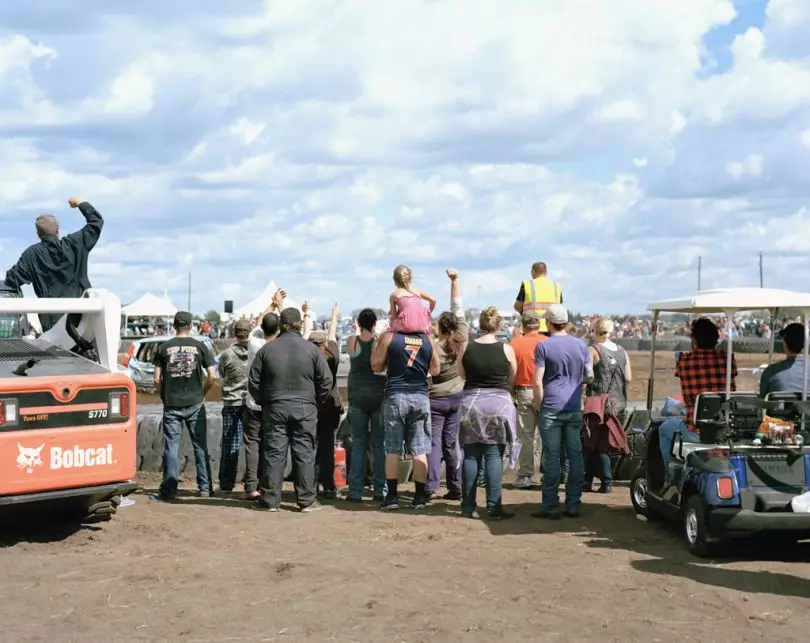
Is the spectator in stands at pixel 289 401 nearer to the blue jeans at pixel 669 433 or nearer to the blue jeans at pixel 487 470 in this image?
the blue jeans at pixel 487 470

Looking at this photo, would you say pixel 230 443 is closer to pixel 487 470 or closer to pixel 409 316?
pixel 409 316

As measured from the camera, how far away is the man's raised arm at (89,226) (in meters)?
10.6

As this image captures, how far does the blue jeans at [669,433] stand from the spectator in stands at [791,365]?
73 cm

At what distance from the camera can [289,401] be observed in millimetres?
10461

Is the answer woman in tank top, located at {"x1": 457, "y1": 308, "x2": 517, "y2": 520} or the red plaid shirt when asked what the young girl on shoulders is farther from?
the red plaid shirt

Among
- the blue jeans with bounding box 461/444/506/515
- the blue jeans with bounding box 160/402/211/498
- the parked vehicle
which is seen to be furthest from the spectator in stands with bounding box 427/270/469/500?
the parked vehicle

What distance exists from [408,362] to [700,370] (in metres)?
2.68

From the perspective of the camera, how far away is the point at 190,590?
7.19m

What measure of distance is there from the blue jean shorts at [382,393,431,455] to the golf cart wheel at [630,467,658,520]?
2001mm

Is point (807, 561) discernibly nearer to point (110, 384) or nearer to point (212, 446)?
point (110, 384)

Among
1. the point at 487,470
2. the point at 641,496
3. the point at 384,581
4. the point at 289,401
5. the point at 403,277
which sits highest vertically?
the point at 403,277

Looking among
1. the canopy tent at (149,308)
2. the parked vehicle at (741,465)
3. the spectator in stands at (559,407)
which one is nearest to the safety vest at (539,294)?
the spectator in stands at (559,407)

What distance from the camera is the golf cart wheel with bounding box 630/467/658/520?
998cm

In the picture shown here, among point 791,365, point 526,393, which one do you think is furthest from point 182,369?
point 791,365
